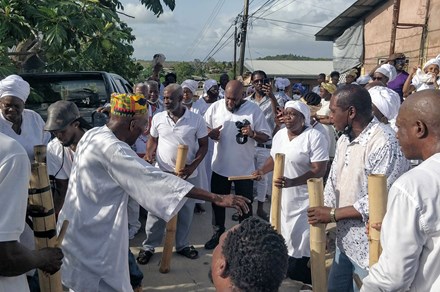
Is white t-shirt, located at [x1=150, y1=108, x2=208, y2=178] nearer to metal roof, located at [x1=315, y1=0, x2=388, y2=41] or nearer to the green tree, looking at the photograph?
the green tree

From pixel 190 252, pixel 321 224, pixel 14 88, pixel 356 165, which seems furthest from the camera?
pixel 190 252

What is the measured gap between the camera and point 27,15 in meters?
5.69

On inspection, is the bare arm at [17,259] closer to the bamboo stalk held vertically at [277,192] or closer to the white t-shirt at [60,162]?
the white t-shirt at [60,162]

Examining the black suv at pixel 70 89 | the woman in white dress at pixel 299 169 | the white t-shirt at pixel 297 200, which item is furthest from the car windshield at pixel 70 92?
the white t-shirt at pixel 297 200

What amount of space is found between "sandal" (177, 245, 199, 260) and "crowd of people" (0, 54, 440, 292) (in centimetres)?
2

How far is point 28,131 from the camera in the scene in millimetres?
3619

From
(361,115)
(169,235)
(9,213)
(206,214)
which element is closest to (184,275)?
(169,235)

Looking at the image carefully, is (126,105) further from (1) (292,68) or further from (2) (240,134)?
(1) (292,68)

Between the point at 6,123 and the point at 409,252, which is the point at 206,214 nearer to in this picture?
the point at 6,123

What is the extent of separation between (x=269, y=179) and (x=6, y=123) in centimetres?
407

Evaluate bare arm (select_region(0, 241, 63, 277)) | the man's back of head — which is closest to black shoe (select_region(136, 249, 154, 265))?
bare arm (select_region(0, 241, 63, 277))

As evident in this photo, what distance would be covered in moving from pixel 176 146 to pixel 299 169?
4.74 feet

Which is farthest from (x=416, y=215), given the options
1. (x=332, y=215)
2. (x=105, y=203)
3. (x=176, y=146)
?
(x=176, y=146)

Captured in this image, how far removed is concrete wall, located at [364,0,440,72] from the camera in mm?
11938
